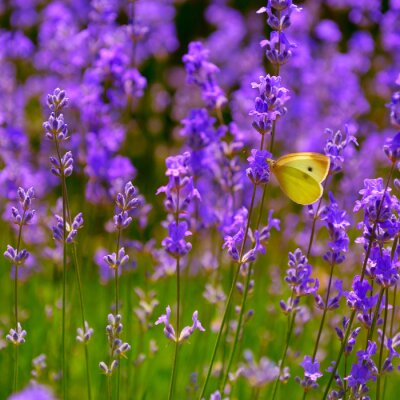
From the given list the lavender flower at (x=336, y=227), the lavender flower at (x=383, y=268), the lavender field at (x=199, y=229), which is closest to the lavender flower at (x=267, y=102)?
the lavender field at (x=199, y=229)

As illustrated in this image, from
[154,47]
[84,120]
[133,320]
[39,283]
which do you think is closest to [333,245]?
[84,120]

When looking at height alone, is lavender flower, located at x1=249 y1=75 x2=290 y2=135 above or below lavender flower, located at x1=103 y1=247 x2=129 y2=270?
above

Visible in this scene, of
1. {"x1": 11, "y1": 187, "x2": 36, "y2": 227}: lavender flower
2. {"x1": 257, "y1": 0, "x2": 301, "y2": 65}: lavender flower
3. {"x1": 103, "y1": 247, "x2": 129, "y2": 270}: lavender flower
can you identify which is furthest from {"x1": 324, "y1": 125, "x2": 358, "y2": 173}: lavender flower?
{"x1": 11, "y1": 187, "x2": 36, "y2": 227}: lavender flower

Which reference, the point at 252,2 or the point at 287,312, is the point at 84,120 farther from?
the point at 252,2

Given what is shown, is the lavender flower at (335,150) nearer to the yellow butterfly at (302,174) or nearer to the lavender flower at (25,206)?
the yellow butterfly at (302,174)

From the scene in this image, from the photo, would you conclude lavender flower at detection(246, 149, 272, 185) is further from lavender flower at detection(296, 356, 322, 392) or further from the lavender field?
lavender flower at detection(296, 356, 322, 392)

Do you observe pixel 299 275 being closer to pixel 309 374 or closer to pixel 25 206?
pixel 309 374

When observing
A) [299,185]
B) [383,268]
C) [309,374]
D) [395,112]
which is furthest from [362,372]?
[395,112]
